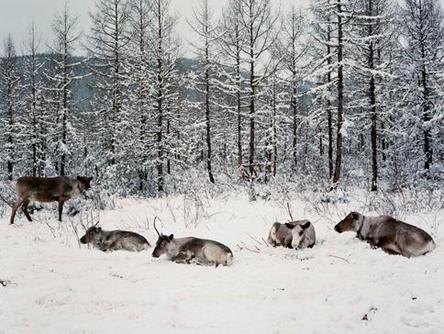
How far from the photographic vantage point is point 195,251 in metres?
8.79

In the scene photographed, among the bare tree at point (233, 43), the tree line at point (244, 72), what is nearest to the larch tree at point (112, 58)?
the tree line at point (244, 72)

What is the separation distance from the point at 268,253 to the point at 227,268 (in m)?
1.35

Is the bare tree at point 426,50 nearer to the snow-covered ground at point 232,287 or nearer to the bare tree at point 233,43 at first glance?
the bare tree at point 233,43

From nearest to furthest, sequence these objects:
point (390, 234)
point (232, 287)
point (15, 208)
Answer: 1. point (232, 287)
2. point (390, 234)
3. point (15, 208)

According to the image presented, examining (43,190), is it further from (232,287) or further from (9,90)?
(9,90)

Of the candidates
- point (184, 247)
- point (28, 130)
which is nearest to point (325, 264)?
point (184, 247)

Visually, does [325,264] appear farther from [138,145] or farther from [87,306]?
[138,145]

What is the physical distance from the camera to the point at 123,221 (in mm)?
Answer: 12969

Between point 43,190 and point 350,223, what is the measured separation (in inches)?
343

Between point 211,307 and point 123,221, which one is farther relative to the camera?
point 123,221

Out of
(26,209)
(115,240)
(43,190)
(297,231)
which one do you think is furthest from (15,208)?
(297,231)

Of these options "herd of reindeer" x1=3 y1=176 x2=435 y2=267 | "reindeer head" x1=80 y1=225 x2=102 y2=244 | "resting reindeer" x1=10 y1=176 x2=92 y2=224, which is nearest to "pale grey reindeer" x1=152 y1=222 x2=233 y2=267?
"herd of reindeer" x1=3 y1=176 x2=435 y2=267

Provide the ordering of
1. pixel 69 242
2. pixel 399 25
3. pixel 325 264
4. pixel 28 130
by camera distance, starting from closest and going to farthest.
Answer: pixel 325 264, pixel 69 242, pixel 399 25, pixel 28 130

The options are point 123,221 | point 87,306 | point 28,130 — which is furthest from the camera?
point 28,130
